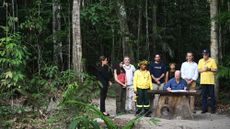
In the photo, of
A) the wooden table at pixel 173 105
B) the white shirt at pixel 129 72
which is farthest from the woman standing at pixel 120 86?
the wooden table at pixel 173 105

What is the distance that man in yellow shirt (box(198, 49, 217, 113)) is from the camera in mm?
15172

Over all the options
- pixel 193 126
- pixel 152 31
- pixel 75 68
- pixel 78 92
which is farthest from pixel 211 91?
pixel 152 31

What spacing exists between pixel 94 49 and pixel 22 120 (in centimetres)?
1344

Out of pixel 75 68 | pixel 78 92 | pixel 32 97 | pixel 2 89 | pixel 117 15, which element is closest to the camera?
pixel 78 92

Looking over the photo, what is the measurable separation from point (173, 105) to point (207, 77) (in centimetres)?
159

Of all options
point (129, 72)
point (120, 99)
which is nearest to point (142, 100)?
point (120, 99)

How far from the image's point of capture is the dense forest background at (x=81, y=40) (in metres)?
12.7

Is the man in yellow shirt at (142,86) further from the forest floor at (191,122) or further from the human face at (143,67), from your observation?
the forest floor at (191,122)

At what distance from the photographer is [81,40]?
20688 mm

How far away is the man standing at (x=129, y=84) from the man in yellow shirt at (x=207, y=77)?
86.9 inches

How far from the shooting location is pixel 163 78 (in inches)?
615

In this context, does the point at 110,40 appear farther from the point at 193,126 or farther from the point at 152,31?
the point at 193,126

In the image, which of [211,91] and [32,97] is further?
[211,91]

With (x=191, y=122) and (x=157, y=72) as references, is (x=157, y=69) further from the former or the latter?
(x=191, y=122)
